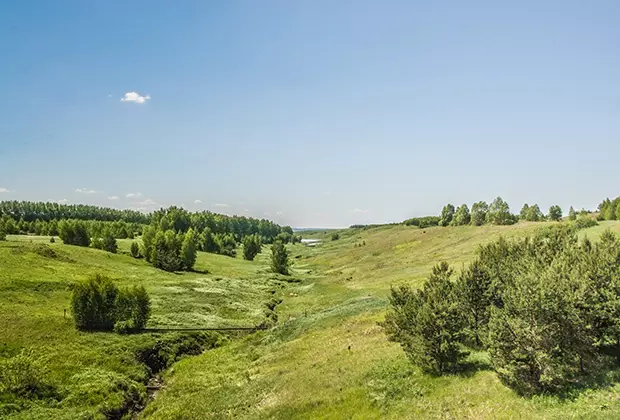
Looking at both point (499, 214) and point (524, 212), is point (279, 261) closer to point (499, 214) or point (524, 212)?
point (499, 214)

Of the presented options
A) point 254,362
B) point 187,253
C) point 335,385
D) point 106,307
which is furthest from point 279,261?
point 335,385

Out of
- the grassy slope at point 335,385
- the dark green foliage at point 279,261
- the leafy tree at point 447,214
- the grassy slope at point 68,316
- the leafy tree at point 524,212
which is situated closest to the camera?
the grassy slope at point 335,385

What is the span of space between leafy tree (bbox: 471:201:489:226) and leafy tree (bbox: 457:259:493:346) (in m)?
131

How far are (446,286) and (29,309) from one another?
59342 mm

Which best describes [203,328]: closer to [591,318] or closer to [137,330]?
[137,330]

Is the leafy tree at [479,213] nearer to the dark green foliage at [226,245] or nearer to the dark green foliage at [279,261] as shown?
the dark green foliage at [279,261]

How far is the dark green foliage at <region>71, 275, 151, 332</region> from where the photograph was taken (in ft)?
180

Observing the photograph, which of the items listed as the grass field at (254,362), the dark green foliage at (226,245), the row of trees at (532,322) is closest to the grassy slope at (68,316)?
the grass field at (254,362)

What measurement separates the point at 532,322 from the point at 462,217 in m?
154

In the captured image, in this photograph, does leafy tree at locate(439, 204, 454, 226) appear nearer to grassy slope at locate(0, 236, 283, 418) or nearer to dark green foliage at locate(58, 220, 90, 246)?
grassy slope at locate(0, 236, 283, 418)

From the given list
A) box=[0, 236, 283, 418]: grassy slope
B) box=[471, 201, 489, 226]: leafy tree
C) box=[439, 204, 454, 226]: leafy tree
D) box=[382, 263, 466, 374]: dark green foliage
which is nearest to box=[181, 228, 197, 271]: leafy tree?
box=[0, 236, 283, 418]: grassy slope

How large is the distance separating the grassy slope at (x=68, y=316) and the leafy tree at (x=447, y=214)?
362ft

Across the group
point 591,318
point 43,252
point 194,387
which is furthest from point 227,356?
point 43,252

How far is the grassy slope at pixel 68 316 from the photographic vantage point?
131 ft
